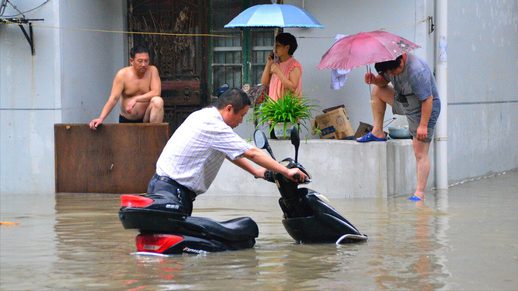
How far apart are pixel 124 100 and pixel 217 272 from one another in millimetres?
6012

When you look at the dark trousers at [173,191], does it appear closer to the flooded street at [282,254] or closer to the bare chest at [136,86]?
the flooded street at [282,254]

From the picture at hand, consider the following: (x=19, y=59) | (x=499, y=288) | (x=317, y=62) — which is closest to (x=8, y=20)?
(x=19, y=59)

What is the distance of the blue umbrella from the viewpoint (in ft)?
42.0

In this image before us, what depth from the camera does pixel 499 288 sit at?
715 cm

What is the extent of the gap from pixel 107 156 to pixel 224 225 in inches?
198

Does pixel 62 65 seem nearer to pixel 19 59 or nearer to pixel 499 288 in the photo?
pixel 19 59

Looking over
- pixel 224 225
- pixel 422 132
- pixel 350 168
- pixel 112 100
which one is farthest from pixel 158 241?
pixel 112 100

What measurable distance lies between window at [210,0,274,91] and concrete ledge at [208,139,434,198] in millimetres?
2279

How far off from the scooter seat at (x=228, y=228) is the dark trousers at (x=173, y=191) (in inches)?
5.6

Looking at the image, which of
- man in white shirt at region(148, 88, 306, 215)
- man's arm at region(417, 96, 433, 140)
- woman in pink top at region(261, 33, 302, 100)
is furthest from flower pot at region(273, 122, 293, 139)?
man in white shirt at region(148, 88, 306, 215)

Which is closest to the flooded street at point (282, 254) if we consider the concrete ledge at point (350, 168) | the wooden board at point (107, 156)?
the concrete ledge at point (350, 168)

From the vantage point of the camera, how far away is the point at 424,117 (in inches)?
455

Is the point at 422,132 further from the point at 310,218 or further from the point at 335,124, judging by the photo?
the point at 310,218

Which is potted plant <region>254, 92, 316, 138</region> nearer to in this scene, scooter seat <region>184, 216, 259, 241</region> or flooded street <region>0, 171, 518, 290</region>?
flooded street <region>0, 171, 518, 290</region>
